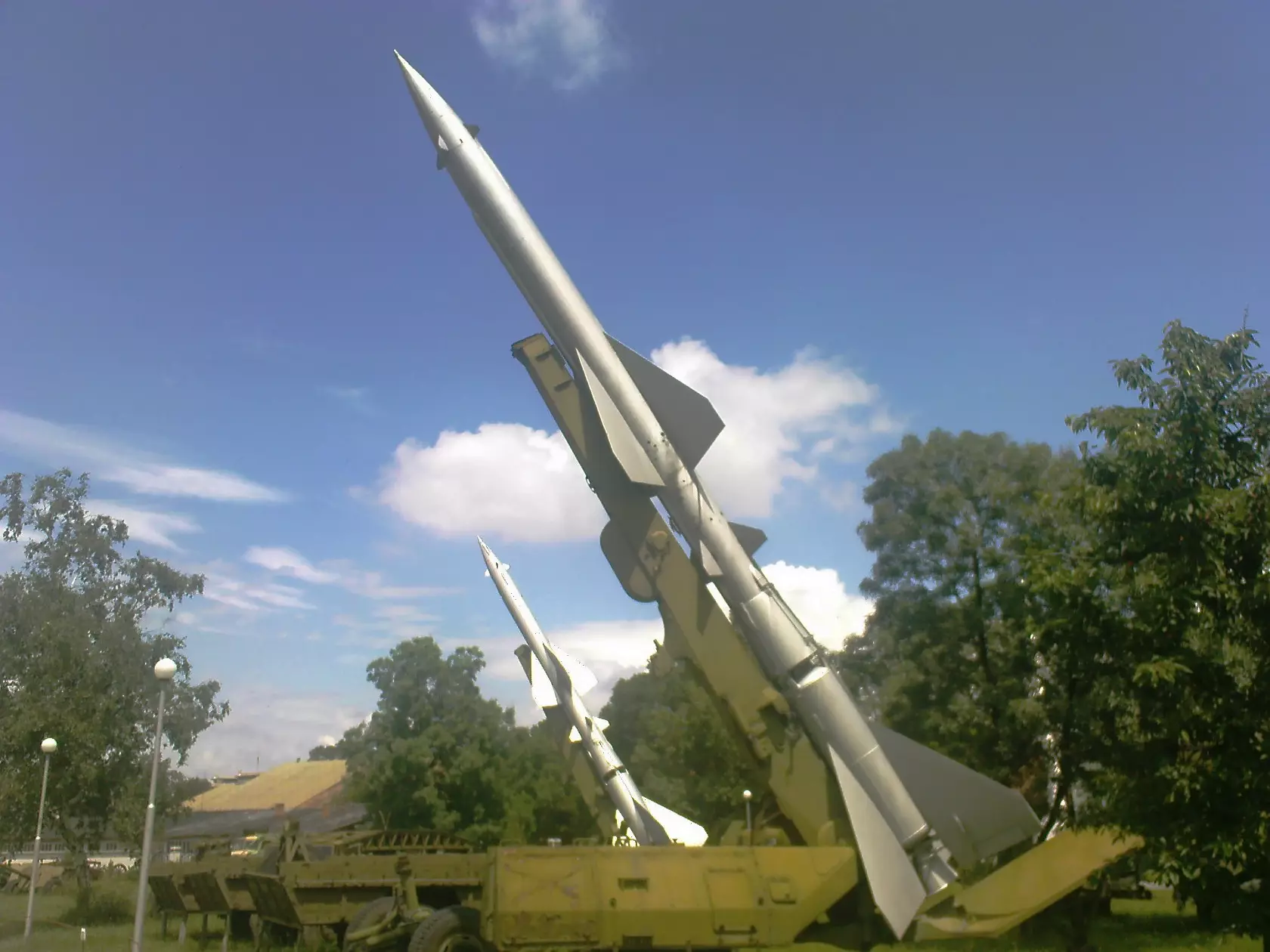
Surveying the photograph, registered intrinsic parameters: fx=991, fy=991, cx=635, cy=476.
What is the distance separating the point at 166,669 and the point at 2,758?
457 inches

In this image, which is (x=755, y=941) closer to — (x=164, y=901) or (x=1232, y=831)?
(x=1232, y=831)

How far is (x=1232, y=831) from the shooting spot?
6727mm

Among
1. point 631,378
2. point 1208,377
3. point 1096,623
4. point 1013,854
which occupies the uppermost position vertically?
point 631,378

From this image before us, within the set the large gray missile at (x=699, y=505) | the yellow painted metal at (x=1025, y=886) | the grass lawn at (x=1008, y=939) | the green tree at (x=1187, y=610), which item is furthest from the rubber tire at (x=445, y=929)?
the green tree at (x=1187, y=610)

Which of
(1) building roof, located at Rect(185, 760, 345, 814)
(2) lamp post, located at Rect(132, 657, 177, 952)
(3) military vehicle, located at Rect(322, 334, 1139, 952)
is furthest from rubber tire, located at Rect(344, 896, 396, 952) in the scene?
(1) building roof, located at Rect(185, 760, 345, 814)

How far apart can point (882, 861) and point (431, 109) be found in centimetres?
851

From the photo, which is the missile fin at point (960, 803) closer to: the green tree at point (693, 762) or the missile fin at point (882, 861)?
the missile fin at point (882, 861)

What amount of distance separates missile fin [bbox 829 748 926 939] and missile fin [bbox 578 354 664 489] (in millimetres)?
3009

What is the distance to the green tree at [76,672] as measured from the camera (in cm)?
1622

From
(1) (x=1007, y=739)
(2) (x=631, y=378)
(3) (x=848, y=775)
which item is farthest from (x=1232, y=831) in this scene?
(1) (x=1007, y=739)

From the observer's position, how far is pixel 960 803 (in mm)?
9031

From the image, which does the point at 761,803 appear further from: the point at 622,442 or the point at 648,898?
the point at 622,442

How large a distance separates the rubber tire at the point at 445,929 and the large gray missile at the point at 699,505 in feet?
11.0

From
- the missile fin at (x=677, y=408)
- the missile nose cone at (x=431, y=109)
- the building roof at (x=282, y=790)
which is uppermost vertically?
the missile nose cone at (x=431, y=109)
